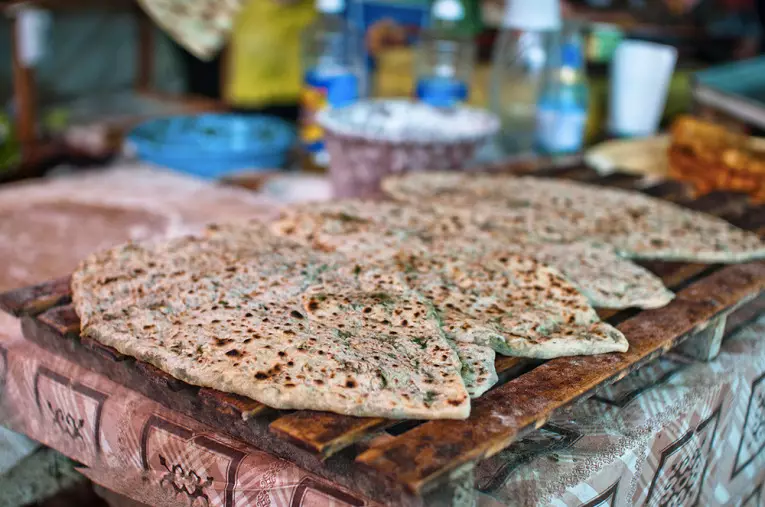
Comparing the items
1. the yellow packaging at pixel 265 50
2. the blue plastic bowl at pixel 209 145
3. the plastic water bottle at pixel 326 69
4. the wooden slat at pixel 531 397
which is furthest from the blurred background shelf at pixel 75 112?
the wooden slat at pixel 531 397

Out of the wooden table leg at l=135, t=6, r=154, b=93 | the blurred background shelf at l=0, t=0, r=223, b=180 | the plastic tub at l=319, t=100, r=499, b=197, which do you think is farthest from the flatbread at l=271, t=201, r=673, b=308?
the wooden table leg at l=135, t=6, r=154, b=93

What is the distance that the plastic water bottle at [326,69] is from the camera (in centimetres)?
275

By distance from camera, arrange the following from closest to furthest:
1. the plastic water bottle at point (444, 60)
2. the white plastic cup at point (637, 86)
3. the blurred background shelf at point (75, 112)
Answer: the plastic water bottle at point (444, 60) < the blurred background shelf at point (75, 112) < the white plastic cup at point (637, 86)

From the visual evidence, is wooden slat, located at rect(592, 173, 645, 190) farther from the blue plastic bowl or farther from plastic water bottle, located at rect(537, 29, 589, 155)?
the blue plastic bowl

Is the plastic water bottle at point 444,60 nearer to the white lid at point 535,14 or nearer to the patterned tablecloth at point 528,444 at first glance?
the white lid at point 535,14

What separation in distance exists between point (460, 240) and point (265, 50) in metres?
2.81

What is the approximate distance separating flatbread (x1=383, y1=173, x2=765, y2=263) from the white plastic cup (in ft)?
4.66

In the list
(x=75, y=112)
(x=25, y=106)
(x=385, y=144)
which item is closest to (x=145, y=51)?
(x=75, y=112)

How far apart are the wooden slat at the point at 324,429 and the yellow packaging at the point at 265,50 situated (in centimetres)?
318

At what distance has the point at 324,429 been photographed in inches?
39.5

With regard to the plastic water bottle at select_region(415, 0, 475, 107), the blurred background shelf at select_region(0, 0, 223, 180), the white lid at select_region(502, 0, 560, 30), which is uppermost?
the white lid at select_region(502, 0, 560, 30)

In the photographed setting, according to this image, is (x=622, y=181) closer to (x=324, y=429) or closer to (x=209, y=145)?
(x=209, y=145)

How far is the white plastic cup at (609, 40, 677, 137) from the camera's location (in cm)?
342

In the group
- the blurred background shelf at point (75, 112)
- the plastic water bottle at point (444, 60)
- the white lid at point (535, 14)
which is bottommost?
the blurred background shelf at point (75, 112)
